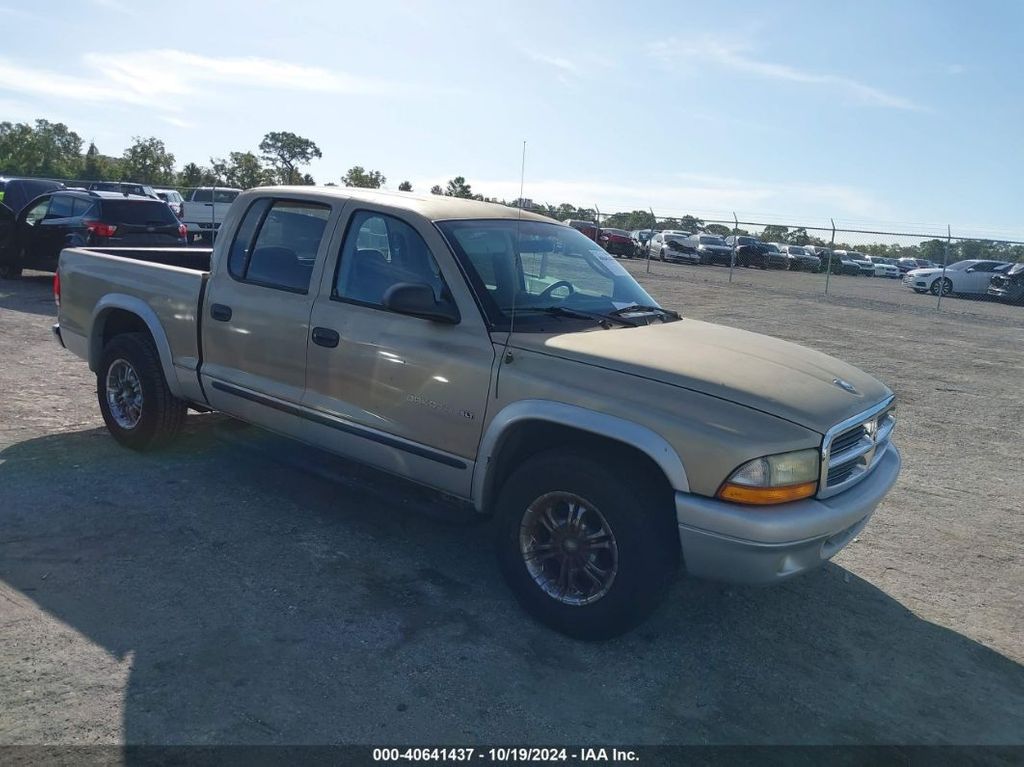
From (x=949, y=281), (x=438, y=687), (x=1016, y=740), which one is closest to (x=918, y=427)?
(x=1016, y=740)

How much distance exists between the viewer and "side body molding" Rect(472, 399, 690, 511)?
3518 millimetres

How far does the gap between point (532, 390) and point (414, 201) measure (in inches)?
59.2

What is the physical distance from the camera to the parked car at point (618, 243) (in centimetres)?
3762

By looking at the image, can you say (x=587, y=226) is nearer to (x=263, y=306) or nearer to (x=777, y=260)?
(x=777, y=260)

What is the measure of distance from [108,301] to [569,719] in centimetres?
443

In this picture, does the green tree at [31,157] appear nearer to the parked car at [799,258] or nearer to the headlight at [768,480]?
the parked car at [799,258]

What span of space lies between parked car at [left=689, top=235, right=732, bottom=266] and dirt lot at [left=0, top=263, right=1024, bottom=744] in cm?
3083

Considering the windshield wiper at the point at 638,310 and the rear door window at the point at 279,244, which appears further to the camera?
the rear door window at the point at 279,244

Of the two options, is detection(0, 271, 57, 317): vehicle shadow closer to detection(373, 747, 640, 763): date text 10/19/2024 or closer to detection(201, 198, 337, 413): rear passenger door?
detection(201, 198, 337, 413): rear passenger door

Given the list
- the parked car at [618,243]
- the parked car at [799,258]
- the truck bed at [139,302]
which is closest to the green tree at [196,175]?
the parked car at [618,243]

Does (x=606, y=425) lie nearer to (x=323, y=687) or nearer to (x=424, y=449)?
(x=424, y=449)

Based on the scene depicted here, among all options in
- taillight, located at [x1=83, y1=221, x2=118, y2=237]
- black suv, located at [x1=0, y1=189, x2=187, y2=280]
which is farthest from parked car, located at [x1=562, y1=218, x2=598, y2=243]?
taillight, located at [x1=83, y1=221, x2=118, y2=237]

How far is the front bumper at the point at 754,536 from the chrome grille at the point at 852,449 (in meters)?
0.13

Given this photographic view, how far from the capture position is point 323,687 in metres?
3.39
